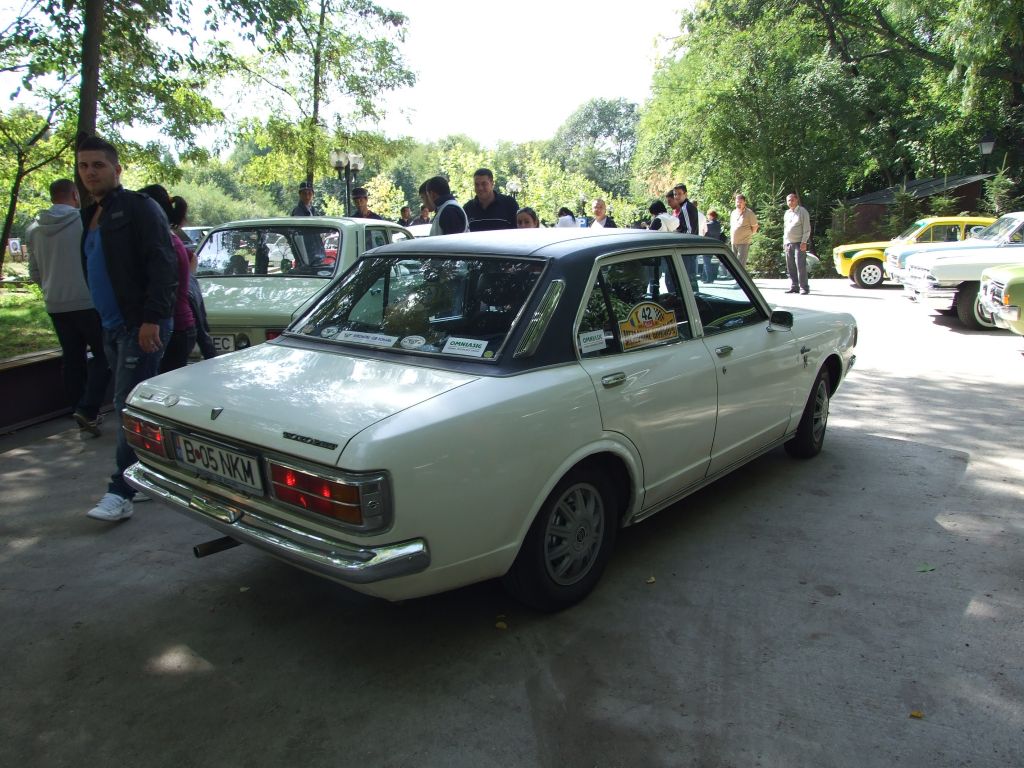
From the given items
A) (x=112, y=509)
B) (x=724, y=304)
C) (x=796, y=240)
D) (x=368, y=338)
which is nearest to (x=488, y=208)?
(x=724, y=304)

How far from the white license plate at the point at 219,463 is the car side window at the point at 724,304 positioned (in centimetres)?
243

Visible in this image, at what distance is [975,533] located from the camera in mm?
3979

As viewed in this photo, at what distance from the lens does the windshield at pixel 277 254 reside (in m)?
6.78

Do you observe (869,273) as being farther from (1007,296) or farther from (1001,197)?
(1001,197)

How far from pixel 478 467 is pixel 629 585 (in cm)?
130

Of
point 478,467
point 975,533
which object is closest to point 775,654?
point 478,467

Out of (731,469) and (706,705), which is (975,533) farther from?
(706,705)

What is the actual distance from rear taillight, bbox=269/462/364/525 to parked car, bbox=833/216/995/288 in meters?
15.5

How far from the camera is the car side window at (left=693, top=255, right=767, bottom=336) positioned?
4035 mm

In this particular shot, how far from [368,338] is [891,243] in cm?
1554

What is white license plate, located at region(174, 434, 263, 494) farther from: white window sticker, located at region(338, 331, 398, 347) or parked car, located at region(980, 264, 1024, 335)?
parked car, located at region(980, 264, 1024, 335)

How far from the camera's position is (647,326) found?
3.57m

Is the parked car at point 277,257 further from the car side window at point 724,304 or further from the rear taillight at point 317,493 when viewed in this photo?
the rear taillight at point 317,493

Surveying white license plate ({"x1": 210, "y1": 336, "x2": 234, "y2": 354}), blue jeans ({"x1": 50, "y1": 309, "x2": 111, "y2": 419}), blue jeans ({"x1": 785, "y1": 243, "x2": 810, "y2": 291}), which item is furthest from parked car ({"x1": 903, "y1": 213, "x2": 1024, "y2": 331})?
blue jeans ({"x1": 50, "y1": 309, "x2": 111, "y2": 419})
